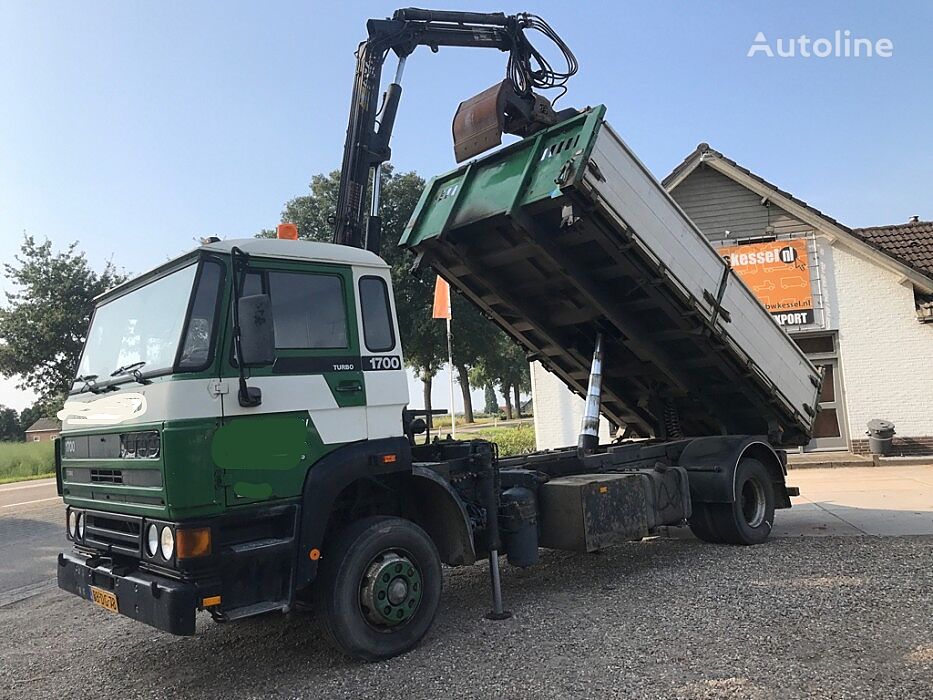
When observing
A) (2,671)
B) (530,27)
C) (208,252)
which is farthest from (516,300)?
(2,671)

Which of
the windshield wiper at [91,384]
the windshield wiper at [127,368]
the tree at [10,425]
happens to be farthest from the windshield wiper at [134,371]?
the tree at [10,425]

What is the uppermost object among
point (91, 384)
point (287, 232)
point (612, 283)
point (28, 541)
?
point (287, 232)

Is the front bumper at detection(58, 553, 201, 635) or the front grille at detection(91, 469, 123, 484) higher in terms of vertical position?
the front grille at detection(91, 469, 123, 484)

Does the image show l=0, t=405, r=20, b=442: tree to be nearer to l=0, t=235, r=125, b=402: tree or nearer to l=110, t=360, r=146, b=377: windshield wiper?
l=0, t=235, r=125, b=402: tree

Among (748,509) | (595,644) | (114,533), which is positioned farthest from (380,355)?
(748,509)

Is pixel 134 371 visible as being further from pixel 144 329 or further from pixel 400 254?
pixel 400 254

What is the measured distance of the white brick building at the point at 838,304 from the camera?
48.1 feet

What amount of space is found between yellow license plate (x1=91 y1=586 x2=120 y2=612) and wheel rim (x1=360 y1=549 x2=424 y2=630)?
1.51 m

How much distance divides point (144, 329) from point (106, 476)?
3.24 feet

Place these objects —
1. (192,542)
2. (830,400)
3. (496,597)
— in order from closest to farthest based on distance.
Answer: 1. (192,542)
2. (496,597)
3. (830,400)

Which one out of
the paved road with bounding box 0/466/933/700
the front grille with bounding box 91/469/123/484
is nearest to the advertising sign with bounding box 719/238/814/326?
the paved road with bounding box 0/466/933/700

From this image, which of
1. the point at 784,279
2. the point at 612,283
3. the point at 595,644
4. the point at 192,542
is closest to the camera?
the point at 192,542

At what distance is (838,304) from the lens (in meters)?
15.2

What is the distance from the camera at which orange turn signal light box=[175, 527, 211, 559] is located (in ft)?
13.2
